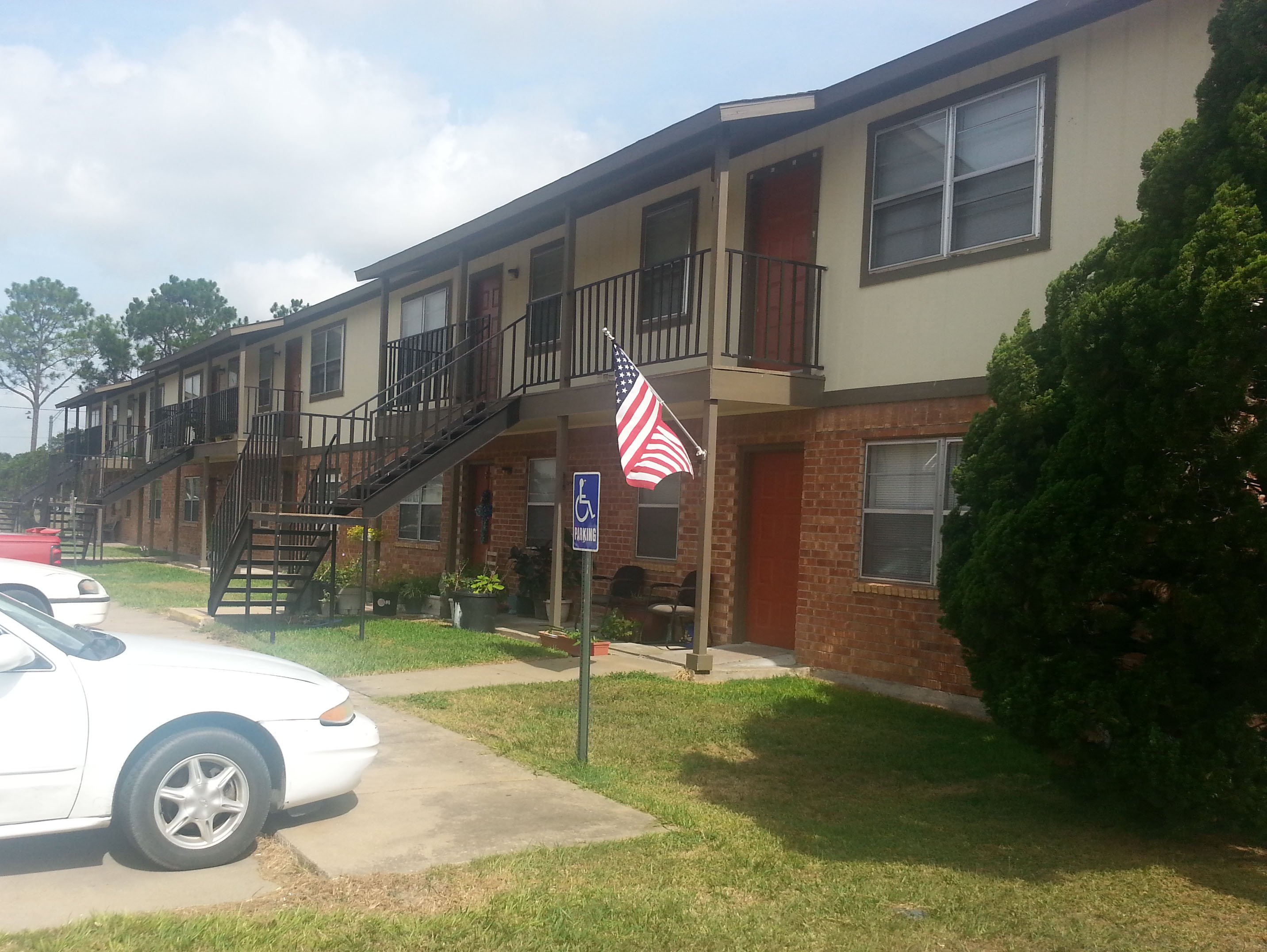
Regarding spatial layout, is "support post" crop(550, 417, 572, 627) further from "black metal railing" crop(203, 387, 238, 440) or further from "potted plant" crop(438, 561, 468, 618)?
"black metal railing" crop(203, 387, 238, 440)

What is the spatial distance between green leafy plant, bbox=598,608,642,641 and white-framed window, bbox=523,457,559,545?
2.97 m

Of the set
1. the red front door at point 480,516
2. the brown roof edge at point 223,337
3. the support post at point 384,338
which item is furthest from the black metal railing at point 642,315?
the brown roof edge at point 223,337

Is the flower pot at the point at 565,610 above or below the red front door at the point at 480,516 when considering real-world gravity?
below

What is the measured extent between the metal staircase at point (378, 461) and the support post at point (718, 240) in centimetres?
342

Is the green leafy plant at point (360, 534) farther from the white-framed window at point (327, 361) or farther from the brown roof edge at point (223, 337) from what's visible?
the brown roof edge at point (223, 337)

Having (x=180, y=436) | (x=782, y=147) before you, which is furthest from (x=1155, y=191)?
(x=180, y=436)

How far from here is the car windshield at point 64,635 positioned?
197 inches

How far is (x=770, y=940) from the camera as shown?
13.8 feet

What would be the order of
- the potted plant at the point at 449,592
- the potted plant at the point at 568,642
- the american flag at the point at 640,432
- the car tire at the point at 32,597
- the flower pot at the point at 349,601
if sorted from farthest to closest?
the flower pot at the point at 349,601, the potted plant at the point at 449,592, the potted plant at the point at 568,642, the car tire at the point at 32,597, the american flag at the point at 640,432

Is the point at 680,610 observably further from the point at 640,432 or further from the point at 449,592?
the point at 640,432

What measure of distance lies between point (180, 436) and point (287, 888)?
24.0 metres

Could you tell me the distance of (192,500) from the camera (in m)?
29.8

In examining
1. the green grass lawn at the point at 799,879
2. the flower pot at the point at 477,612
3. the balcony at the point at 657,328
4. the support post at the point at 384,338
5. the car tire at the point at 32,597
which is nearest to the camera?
the green grass lawn at the point at 799,879

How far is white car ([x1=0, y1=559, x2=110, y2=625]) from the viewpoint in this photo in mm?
10328
